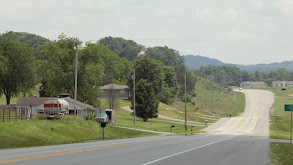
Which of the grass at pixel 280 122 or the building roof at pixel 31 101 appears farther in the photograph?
the building roof at pixel 31 101

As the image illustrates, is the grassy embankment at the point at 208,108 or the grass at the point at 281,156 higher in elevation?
the grass at the point at 281,156

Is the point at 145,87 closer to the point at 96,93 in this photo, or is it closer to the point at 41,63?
the point at 96,93

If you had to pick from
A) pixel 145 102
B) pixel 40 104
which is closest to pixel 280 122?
pixel 145 102

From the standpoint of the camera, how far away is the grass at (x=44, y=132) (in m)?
33.1

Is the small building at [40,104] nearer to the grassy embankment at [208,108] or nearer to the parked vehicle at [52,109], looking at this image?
the parked vehicle at [52,109]

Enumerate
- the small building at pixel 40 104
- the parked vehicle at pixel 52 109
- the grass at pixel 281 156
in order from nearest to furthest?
the grass at pixel 281 156 → the parked vehicle at pixel 52 109 → the small building at pixel 40 104

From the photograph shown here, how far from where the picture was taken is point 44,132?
39.5m

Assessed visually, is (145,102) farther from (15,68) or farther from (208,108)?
(208,108)

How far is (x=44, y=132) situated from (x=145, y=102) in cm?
5590

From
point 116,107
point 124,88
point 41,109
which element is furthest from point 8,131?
point 124,88

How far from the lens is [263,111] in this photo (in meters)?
142

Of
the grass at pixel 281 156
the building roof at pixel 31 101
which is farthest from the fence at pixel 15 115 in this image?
the grass at pixel 281 156

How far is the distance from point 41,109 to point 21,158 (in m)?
53.6

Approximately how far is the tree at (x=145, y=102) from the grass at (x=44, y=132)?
40.8 meters
